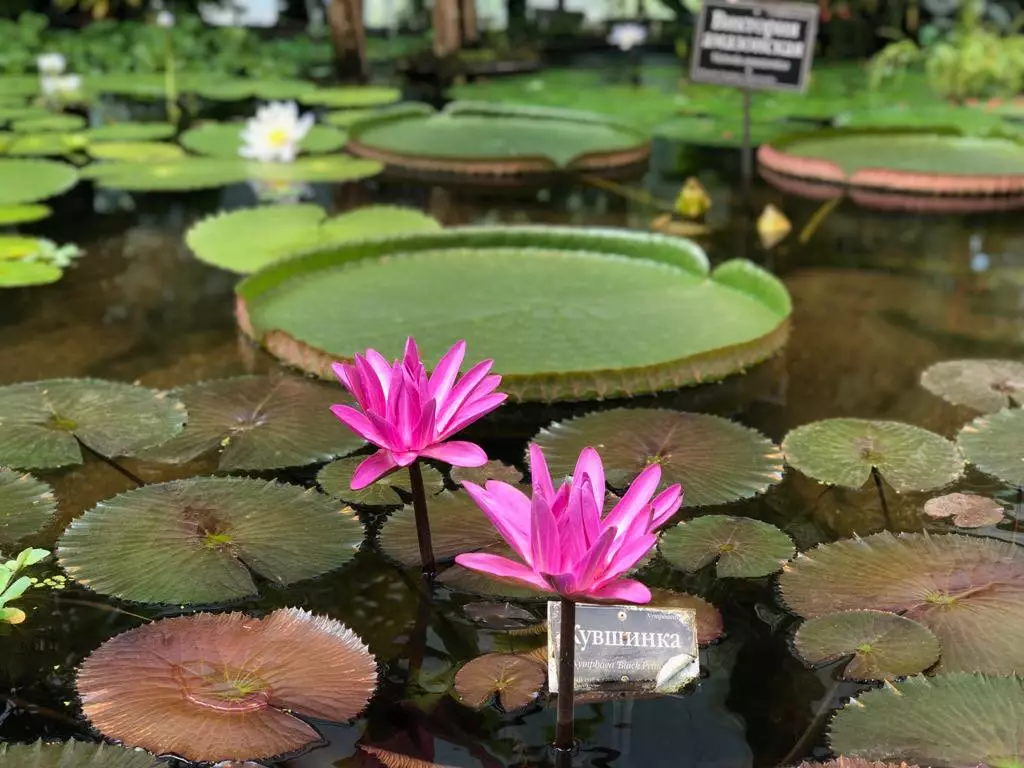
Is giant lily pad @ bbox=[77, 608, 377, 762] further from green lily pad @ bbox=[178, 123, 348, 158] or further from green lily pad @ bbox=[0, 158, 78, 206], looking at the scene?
green lily pad @ bbox=[178, 123, 348, 158]

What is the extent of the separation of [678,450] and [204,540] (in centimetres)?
66

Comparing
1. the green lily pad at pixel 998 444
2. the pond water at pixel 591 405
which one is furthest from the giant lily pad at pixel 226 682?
the green lily pad at pixel 998 444

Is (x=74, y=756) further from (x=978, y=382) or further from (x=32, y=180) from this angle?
(x=32, y=180)

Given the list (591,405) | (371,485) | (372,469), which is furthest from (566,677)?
(591,405)

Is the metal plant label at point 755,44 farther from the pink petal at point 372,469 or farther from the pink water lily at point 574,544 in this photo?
the pink water lily at point 574,544

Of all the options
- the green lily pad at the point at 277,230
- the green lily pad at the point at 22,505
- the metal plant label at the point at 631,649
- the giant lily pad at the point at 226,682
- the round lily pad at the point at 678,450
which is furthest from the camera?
the green lily pad at the point at 277,230

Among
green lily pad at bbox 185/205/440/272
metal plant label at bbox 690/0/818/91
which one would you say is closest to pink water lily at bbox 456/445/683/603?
green lily pad at bbox 185/205/440/272

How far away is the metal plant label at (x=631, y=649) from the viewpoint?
108 cm

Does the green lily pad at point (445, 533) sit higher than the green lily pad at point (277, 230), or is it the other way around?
the green lily pad at point (277, 230)

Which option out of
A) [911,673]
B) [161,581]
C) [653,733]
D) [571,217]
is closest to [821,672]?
[911,673]

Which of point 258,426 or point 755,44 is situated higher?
point 755,44

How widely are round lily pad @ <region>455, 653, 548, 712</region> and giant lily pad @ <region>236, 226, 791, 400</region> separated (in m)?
0.67

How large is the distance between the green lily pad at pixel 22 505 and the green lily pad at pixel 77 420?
2.1 inches

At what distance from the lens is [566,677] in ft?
3.02
